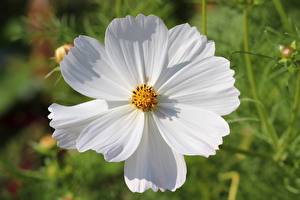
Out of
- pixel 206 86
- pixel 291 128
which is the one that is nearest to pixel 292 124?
pixel 291 128

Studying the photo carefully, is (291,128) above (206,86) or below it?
below

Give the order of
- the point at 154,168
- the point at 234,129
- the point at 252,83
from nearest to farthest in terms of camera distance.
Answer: the point at 154,168 < the point at 252,83 < the point at 234,129

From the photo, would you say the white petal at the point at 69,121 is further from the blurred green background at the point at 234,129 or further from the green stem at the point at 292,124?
the green stem at the point at 292,124

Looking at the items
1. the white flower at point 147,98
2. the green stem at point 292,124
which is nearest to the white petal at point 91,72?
the white flower at point 147,98

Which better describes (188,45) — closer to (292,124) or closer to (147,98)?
(147,98)

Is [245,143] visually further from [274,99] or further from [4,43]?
[4,43]

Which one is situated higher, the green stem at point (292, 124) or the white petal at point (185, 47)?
the white petal at point (185, 47)

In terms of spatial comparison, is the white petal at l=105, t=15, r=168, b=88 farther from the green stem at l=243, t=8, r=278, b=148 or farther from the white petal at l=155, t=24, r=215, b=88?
the green stem at l=243, t=8, r=278, b=148
